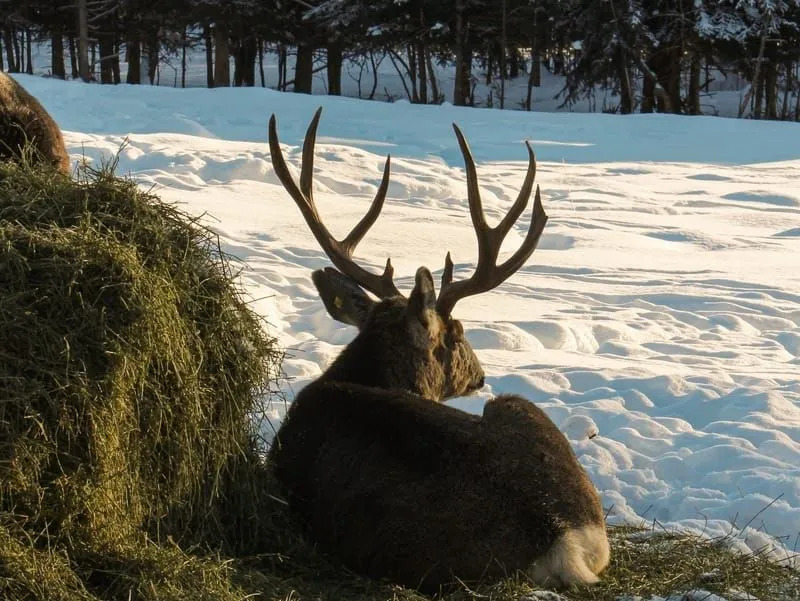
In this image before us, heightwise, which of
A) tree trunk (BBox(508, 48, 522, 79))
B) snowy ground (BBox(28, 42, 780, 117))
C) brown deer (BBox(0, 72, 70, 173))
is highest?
tree trunk (BBox(508, 48, 522, 79))

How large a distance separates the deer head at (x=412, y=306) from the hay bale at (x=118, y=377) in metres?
0.86

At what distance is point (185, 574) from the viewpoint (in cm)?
405

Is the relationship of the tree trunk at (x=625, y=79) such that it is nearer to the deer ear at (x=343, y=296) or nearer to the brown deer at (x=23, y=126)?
the brown deer at (x=23, y=126)

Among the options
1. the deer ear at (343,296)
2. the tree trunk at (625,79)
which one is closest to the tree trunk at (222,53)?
the tree trunk at (625,79)

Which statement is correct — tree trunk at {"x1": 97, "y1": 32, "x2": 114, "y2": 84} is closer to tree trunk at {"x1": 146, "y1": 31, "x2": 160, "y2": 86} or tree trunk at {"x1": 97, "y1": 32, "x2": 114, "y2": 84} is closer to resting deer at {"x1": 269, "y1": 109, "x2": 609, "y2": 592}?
tree trunk at {"x1": 146, "y1": 31, "x2": 160, "y2": 86}

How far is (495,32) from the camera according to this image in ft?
125

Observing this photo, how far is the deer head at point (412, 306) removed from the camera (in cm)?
557

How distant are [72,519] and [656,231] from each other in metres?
12.3

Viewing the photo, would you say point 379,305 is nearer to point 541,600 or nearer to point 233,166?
point 541,600

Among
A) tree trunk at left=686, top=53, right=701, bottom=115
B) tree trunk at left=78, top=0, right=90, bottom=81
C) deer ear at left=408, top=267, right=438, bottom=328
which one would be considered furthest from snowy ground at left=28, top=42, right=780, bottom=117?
deer ear at left=408, top=267, right=438, bottom=328

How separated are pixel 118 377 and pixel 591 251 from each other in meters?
10.4

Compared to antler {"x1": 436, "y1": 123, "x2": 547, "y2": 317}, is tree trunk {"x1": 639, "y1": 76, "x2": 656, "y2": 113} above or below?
above

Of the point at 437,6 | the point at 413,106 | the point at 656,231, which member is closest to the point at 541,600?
the point at 656,231

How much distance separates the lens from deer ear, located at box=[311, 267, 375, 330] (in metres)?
6.11
